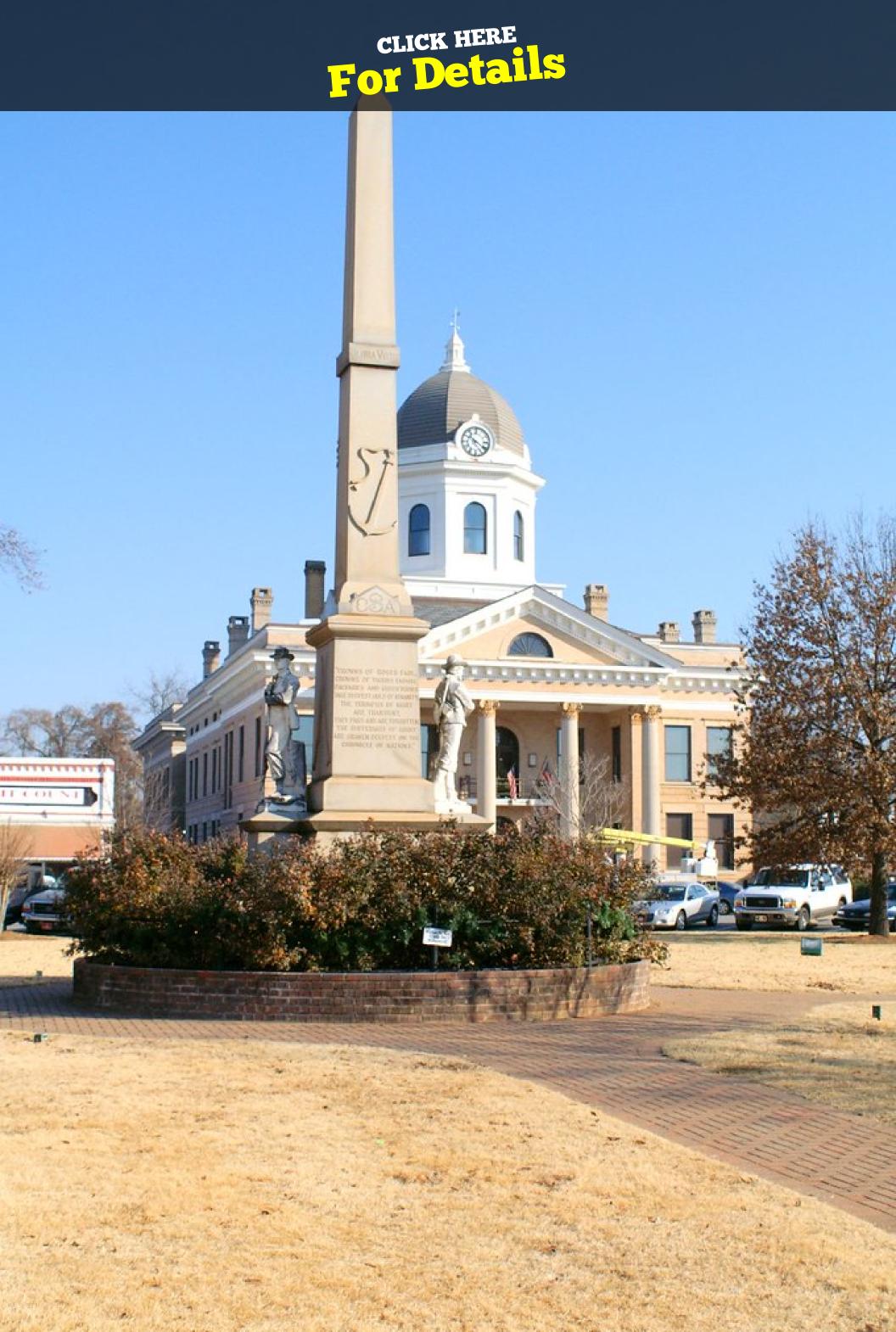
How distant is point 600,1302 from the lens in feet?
18.9

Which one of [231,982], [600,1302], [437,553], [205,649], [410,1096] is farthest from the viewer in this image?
[205,649]

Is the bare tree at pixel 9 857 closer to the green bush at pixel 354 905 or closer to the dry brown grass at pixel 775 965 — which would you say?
the dry brown grass at pixel 775 965

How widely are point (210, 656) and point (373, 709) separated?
73.4 metres

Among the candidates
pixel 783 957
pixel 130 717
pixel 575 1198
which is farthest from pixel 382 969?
pixel 130 717

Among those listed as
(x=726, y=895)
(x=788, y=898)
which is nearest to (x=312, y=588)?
(x=726, y=895)

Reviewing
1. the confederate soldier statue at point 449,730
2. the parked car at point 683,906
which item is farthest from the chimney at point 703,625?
the confederate soldier statue at point 449,730

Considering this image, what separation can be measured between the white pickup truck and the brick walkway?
20.7 m

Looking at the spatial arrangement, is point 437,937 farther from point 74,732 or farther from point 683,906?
point 74,732

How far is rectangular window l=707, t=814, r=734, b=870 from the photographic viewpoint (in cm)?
6419

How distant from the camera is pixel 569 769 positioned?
57.2 m

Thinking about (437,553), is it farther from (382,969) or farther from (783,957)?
(382,969)

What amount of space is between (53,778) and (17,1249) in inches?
1373

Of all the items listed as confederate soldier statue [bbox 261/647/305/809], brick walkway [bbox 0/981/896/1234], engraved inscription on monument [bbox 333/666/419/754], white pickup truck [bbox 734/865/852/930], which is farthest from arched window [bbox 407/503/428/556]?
brick walkway [bbox 0/981/896/1234]

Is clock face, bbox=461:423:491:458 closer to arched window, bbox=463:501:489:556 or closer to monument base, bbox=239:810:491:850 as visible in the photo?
arched window, bbox=463:501:489:556
